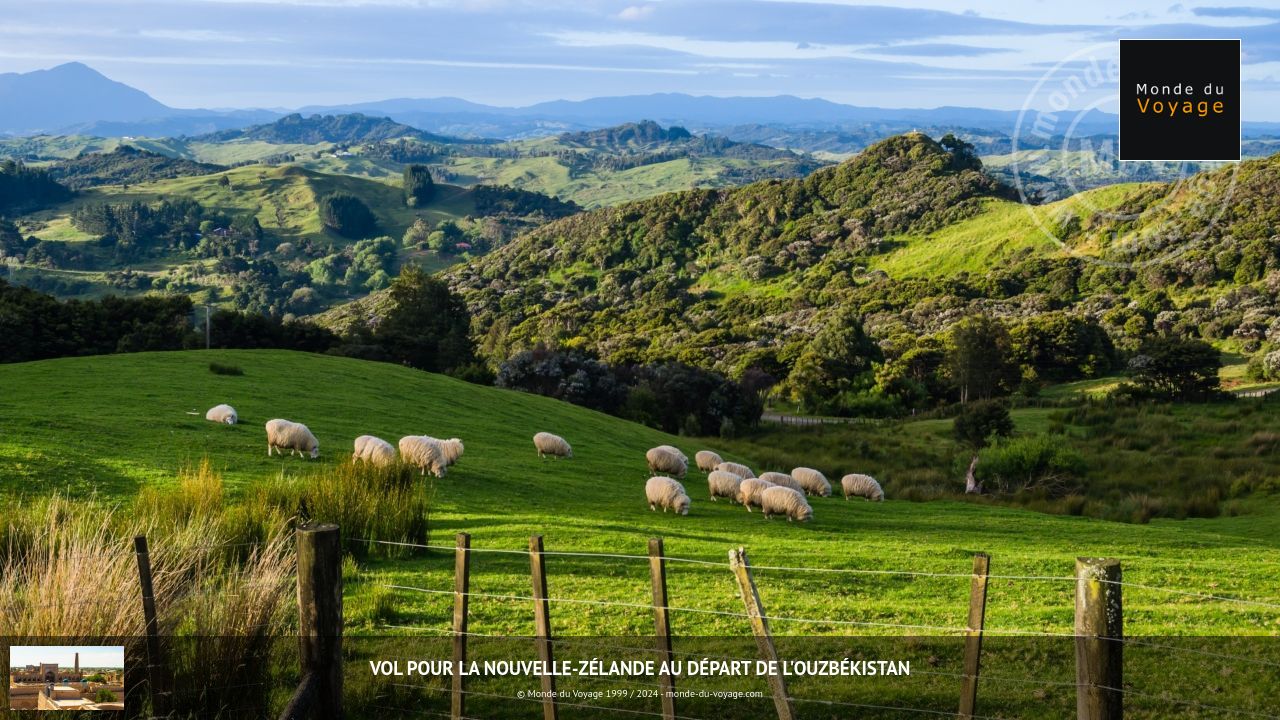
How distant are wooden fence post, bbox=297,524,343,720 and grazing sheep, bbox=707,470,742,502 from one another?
48.8ft

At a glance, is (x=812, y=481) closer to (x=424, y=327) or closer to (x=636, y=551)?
(x=636, y=551)

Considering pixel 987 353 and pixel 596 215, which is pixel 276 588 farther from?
pixel 596 215

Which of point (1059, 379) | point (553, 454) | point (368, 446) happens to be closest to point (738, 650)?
point (368, 446)

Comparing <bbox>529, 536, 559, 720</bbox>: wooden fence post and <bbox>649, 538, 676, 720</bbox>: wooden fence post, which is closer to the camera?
<bbox>649, 538, 676, 720</bbox>: wooden fence post

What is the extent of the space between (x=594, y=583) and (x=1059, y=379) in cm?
6333

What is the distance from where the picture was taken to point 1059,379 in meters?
67.2

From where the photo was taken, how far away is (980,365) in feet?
196

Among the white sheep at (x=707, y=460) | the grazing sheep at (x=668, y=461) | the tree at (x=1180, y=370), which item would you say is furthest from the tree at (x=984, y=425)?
the grazing sheep at (x=668, y=461)

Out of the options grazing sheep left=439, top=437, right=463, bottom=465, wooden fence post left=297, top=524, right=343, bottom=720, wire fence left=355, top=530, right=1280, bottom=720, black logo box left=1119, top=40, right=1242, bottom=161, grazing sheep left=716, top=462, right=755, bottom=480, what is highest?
→ black logo box left=1119, top=40, right=1242, bottom=161

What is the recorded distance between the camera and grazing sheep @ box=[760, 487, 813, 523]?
61.1 feet

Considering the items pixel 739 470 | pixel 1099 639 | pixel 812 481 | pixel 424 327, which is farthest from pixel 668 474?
pixel 424 327

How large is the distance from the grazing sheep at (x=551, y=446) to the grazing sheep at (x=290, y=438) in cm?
697

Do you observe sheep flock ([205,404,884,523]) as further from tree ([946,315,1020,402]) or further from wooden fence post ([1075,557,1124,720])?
tree ([946,315,1020,402])

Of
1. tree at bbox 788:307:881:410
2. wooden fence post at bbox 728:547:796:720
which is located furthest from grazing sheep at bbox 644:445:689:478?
tree at bbox 788:307:881:410
